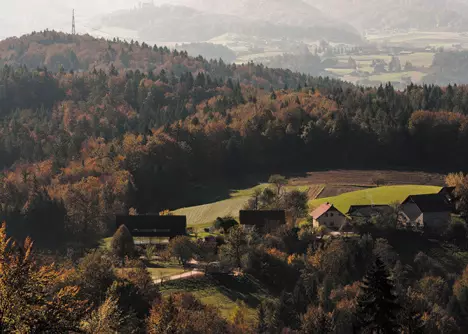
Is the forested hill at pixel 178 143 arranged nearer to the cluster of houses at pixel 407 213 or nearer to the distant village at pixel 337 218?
the distant village at pixel 337 218

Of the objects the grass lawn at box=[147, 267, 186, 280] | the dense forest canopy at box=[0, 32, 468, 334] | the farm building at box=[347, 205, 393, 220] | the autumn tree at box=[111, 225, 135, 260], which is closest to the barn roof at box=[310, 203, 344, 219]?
the dense forest canopy at box=[0, 32, 468, 334]

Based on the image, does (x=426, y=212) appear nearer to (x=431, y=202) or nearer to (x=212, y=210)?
(x=431, y=202)

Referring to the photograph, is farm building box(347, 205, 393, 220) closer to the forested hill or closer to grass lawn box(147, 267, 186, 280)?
grass lawn box(147, 267, 186, 280)

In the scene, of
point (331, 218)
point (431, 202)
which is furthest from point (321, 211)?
point (431, 202)

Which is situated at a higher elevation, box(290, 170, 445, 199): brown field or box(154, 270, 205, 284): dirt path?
box(154, 270, 205, 284): dirt path

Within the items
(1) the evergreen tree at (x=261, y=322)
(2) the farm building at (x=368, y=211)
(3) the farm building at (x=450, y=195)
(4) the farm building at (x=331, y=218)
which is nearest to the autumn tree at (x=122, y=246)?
(1) the evergreen tree at (x=261, y=322)

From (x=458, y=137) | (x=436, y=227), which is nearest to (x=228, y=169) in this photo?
(x=458, y=137)

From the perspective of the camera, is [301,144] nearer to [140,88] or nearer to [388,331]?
[140,88]
